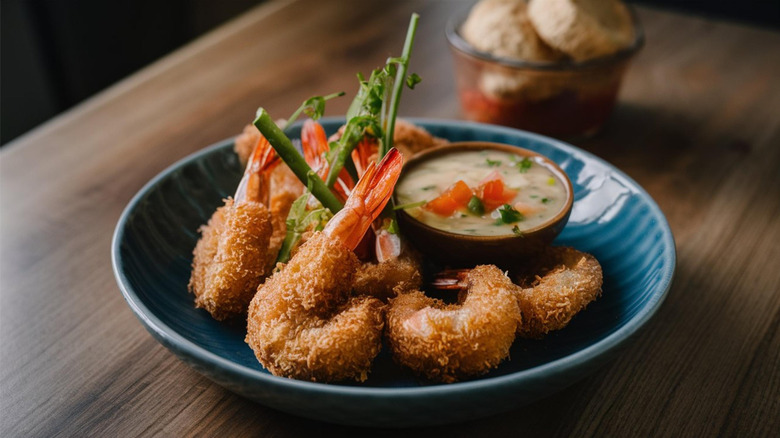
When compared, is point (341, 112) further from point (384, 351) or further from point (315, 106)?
point (384, 351)

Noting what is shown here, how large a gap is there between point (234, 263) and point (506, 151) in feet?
2.62

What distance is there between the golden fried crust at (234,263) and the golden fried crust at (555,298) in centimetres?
56

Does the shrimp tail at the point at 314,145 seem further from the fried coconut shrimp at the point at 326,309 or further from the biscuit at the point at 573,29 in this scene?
the biscuit at the point at 573,29

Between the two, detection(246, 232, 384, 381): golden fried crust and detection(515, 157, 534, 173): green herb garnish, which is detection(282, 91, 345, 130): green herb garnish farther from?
detection(515, 157, 534, 173): green herb garnish

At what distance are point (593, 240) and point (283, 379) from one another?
945mm

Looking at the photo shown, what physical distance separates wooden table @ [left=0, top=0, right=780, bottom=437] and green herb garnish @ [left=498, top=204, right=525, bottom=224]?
0.37 meters

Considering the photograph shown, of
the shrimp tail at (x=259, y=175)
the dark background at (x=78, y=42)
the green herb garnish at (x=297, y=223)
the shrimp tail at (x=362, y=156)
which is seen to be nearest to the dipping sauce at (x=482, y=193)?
the shrimp tail at (x=362, y=156)

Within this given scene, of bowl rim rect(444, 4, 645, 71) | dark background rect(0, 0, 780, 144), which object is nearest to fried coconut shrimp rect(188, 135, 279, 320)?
bowl rim rect(444, 4, 645, 71)

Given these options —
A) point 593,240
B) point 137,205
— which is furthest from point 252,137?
point 593,240

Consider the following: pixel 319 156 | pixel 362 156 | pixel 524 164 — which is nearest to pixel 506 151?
pixel 524 164

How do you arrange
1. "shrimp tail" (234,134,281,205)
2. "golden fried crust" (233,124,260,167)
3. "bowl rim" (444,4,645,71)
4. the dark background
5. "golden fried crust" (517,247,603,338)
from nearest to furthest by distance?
"golden fried crust" (517,247,603,338), "shrimp tail" (234,134,281,205), "golden fried crust" (233,124,260,167), "bowl rim" (444,4,645,71), the dark background

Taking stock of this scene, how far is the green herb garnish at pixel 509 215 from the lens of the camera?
1608mm

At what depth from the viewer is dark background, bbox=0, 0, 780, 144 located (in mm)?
3551

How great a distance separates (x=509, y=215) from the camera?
161 centimetres
